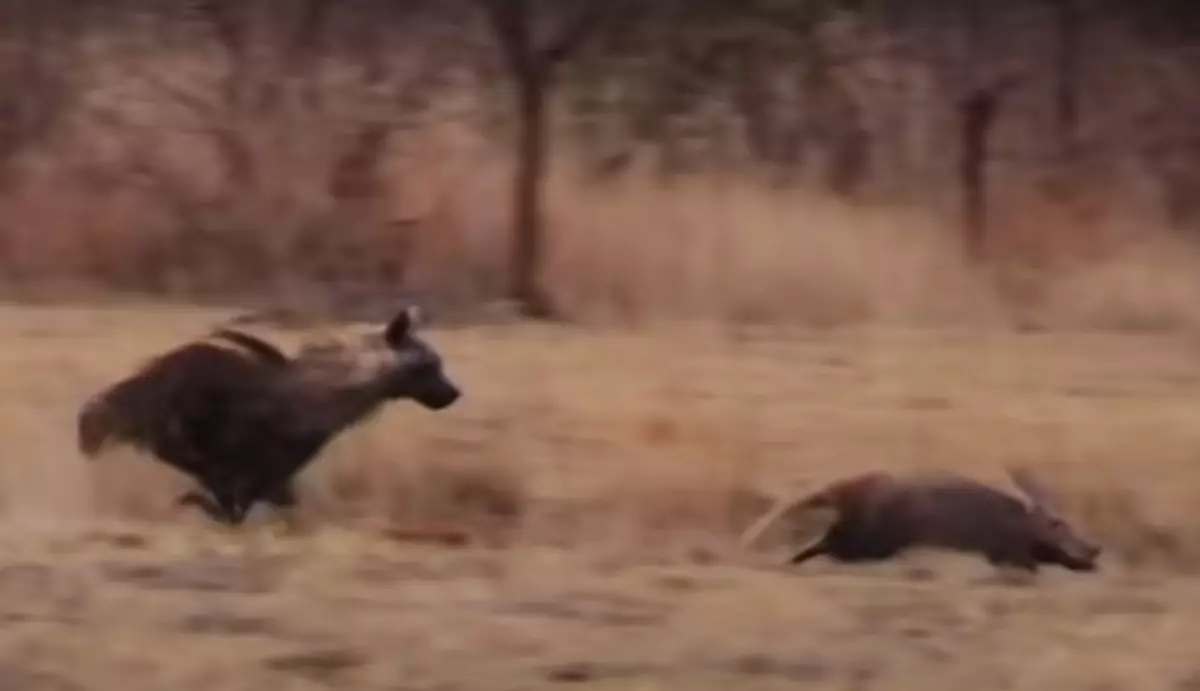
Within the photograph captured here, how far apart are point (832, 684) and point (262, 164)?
3405 millimetres

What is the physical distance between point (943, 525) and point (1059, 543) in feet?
0.62

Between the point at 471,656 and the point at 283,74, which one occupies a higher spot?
the point at 283,74

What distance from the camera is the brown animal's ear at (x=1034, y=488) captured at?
3.80m

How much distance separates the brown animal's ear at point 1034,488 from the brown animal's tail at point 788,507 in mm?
317

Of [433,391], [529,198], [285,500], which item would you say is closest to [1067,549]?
[433,391]

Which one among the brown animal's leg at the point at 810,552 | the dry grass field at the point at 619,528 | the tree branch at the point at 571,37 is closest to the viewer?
the dry grass field at the point at 619,528

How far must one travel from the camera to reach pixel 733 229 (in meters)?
5.62

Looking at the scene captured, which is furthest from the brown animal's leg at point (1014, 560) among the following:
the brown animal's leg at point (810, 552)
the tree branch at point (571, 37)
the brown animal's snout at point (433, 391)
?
the tree branch at point (571, 37)

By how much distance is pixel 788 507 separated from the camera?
3770mm

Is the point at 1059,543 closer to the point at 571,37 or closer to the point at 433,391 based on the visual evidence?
the point at 433,391

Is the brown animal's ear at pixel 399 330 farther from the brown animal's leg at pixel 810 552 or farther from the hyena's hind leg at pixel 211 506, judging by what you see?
the brown animal's leg at pixel 810 552

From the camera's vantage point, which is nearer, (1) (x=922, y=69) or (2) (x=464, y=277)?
(2) (x=464, y=277)

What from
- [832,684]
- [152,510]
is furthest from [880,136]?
[832,684]

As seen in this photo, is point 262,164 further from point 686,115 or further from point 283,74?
point 686,115
